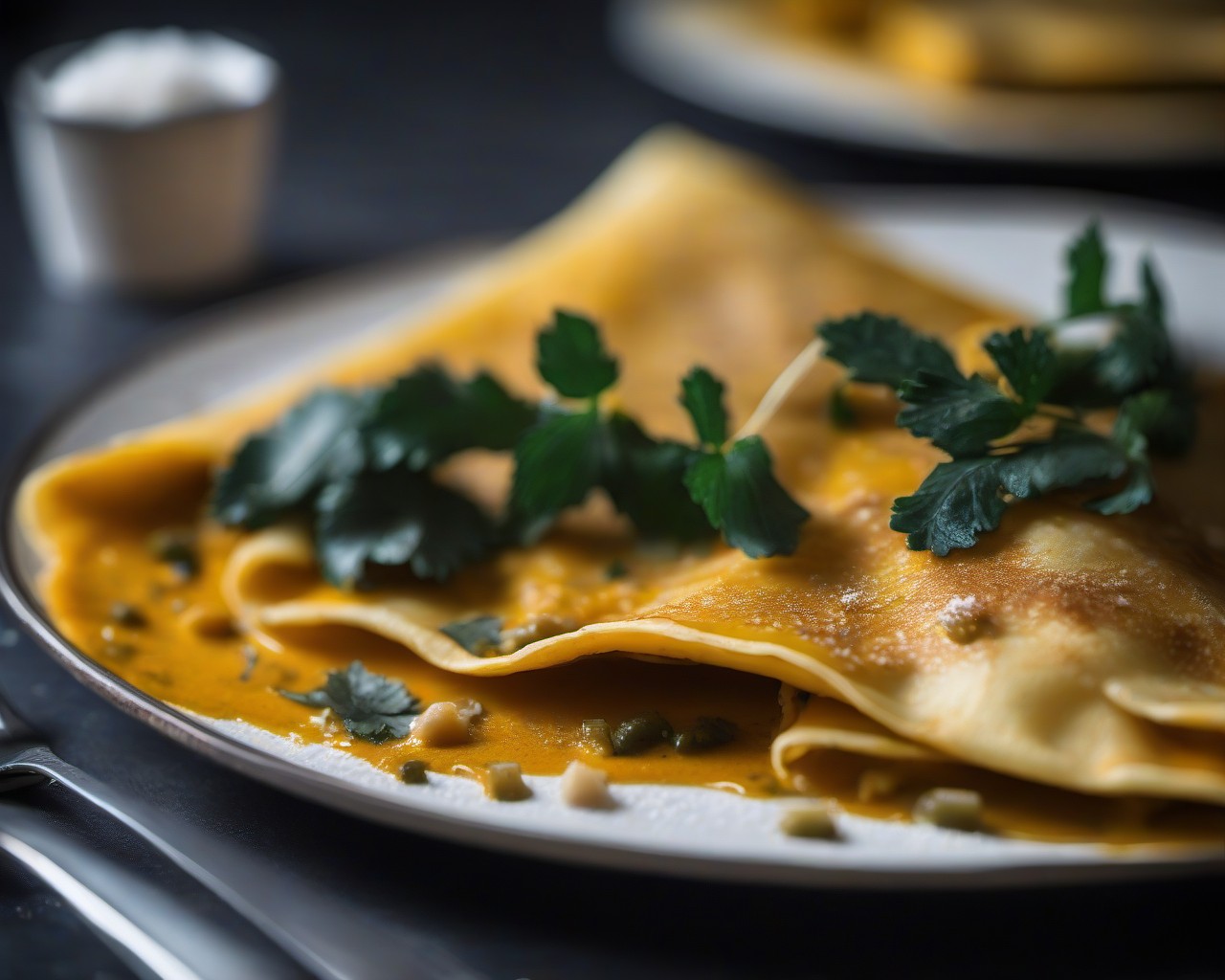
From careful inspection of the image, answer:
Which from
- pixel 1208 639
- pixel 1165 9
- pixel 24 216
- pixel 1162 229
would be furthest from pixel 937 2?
pixel 1208 639

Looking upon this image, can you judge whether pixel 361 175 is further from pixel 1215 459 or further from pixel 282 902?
pixel 282 902

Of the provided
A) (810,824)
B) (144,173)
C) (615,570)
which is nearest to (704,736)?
(810,824)

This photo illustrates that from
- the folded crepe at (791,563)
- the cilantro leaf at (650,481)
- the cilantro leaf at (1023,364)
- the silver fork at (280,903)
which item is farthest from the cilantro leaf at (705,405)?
the silver fork at (280,903)

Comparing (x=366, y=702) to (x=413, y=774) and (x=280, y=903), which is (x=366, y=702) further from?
(x=280, y=903)

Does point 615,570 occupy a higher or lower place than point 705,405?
lower

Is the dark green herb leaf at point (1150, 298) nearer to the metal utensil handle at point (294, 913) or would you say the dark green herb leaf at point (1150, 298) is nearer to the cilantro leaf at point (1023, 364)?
the cilantro leaf at point (1023, 364)

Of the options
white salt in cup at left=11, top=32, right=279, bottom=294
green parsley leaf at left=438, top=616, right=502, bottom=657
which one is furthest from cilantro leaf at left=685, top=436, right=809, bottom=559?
white salt in cup at left=11, top=32, right=279, bottom=294

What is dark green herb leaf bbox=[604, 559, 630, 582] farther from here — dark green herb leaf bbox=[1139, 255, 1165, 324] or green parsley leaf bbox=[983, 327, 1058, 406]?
dark green herb leaf bbox=[1139, 255, 1165, 324]
